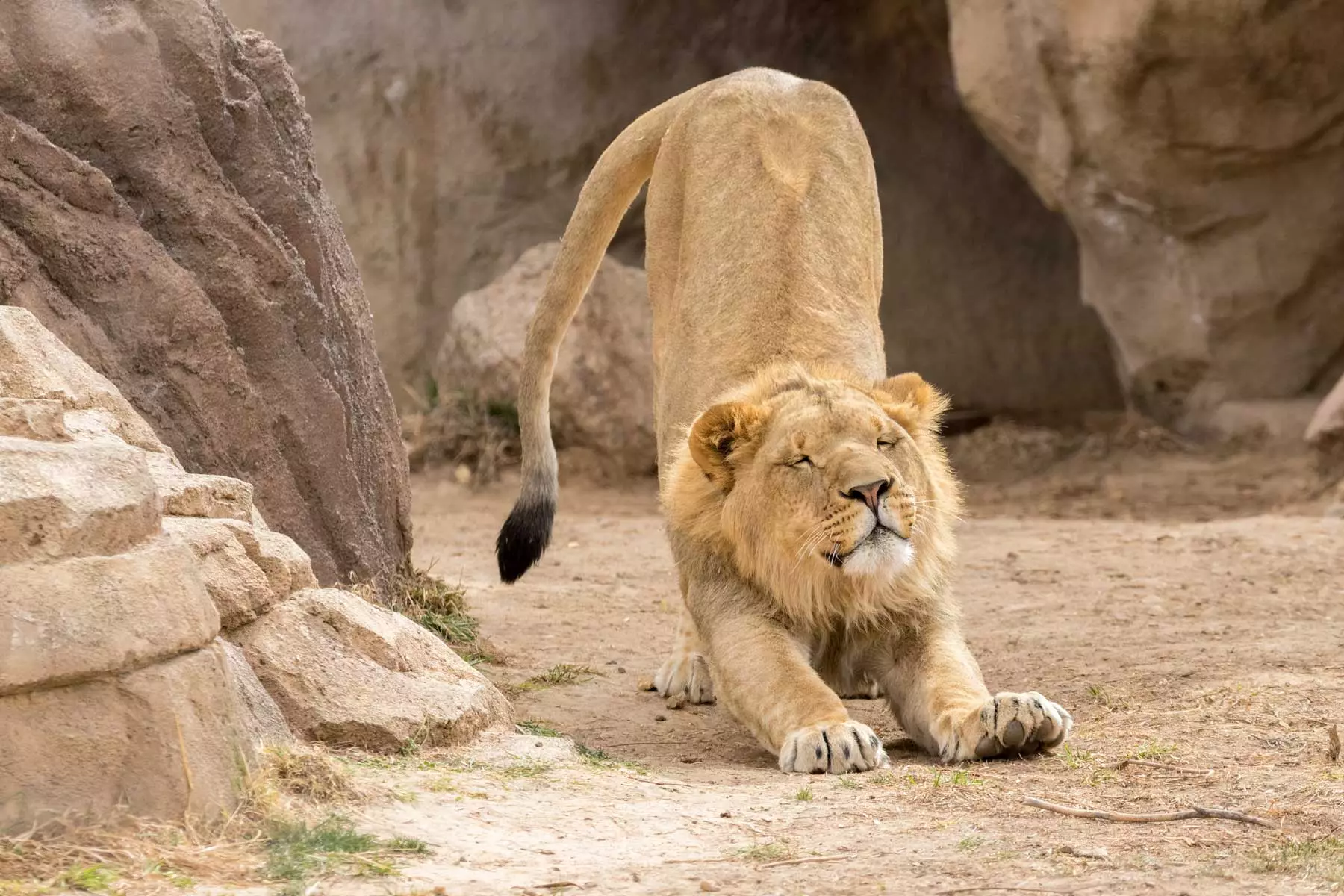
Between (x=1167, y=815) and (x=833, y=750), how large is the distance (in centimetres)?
95

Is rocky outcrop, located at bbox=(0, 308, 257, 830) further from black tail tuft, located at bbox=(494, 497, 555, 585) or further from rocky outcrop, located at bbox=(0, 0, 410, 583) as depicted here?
black tail tuft, located at bbox=(494, 497, 555, 585)

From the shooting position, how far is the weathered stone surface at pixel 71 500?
2.86 meters

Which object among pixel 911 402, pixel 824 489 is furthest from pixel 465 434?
pixel 824 489

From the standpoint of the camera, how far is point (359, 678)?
395 cm

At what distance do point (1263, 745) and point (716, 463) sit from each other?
165cm

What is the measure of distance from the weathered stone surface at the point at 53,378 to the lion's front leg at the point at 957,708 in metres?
2.12

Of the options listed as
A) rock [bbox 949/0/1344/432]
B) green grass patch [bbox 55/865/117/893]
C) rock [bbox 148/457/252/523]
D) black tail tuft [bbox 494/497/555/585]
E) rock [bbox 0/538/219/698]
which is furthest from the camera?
rock [bbox 949/0/1344/432]

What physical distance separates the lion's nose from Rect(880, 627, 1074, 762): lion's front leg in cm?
54

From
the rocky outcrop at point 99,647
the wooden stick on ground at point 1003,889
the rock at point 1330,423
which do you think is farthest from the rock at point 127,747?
the rock at point 1330,423

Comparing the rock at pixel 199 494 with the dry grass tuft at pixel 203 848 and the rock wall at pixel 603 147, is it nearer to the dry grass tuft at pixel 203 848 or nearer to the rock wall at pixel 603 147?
the dry grass tuft at pixel 203 848

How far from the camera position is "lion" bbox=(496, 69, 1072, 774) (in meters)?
4.36

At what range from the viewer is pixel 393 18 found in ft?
39.5

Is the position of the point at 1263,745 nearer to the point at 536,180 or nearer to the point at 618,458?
the point at 618,458

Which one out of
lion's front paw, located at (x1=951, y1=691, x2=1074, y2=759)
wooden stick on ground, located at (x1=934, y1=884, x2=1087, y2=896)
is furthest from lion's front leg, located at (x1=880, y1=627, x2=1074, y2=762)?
wooden stick on ground, located at (x1=934, y1=884, x2=1087, y2=896)
